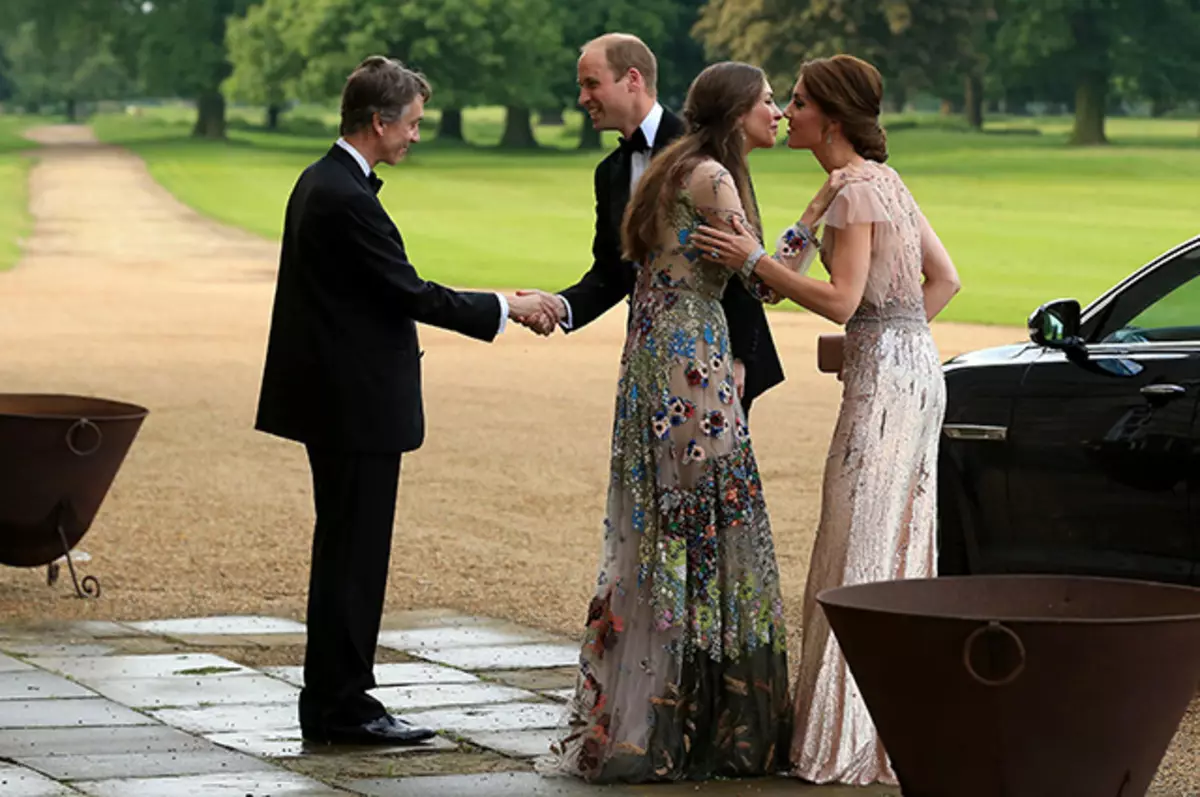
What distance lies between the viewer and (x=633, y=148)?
6.50 meters

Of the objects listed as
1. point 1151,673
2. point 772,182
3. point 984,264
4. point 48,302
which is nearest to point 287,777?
point 1151,673

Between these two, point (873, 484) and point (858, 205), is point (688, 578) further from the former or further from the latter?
point (858, 205)

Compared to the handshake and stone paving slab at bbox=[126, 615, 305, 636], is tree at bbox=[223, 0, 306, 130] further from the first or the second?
the handshake

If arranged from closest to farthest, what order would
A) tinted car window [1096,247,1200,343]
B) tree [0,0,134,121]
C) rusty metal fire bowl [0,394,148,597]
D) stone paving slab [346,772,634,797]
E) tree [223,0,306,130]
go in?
stone paving slab [346,772,634,797] → tinted car window [1096,247,1200,343] → rusty metal fire bowl [0,394,148,597] → tree [223,0,306,130] → tree [0,0,134,121]

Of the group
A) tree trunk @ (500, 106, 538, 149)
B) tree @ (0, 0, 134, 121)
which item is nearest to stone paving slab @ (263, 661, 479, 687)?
tree trunk @ (500, 106, 538, 149)

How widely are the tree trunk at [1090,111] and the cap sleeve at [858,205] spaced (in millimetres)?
68273

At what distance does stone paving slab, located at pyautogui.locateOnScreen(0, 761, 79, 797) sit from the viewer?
18.8 ft

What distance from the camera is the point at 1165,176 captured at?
188 feet

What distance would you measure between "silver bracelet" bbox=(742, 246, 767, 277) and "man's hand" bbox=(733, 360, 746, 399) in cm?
34

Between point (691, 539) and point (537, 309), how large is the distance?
1092 mm

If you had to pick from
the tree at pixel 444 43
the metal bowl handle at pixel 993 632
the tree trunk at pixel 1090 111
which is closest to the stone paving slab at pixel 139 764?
the metal bowl handle at pixel 993 632

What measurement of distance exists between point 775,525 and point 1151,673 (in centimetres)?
754

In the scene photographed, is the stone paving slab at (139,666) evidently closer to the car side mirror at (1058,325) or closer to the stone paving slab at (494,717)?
the stone paving slab at (494,717)

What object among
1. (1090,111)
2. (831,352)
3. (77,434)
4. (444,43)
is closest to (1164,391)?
(831,352)
